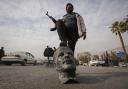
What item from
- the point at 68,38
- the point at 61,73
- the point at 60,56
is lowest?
the point at 61,73

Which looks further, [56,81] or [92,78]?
[92,78]

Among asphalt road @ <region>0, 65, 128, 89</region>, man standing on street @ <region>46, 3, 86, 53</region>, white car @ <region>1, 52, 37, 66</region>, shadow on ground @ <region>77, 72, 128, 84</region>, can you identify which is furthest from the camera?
white car @ <region>1, 52, 37, 66</region>

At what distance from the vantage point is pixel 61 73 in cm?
436

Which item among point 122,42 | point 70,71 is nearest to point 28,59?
point 70,71

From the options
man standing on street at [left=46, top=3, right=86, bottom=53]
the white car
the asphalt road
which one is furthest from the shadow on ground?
the white car

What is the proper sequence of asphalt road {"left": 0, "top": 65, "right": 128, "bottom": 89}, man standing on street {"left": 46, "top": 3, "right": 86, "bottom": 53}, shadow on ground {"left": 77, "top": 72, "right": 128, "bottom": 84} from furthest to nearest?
man standing on street {"left": 46, "top": 3, "right": 86, "bottom": 53} < shadow on ground {"left": 77, "top": 72, "right": 128, "bottom": 84} < asphalt road {"left": 0, "top": 65, "right": 128, "bottom": 89}

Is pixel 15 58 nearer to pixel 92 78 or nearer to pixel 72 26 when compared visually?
pixel 72 26

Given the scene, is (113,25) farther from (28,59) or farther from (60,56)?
(60,56)

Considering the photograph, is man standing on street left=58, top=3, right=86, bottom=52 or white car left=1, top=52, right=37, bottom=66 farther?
white car left=1, top=52, right=37, bottom=66

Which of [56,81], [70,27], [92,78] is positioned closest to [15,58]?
[70,27]

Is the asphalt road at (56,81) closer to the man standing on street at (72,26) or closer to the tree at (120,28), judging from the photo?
the man standing on street at (72,26)

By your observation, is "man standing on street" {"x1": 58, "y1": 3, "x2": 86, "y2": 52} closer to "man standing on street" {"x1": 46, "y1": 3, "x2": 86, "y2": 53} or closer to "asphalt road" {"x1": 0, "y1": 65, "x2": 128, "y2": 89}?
"man standing on street" {"x1": 46, "y1": 3, "x2": 86, "y2": 53}

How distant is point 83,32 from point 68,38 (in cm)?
51

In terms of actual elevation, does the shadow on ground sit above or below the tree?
below
